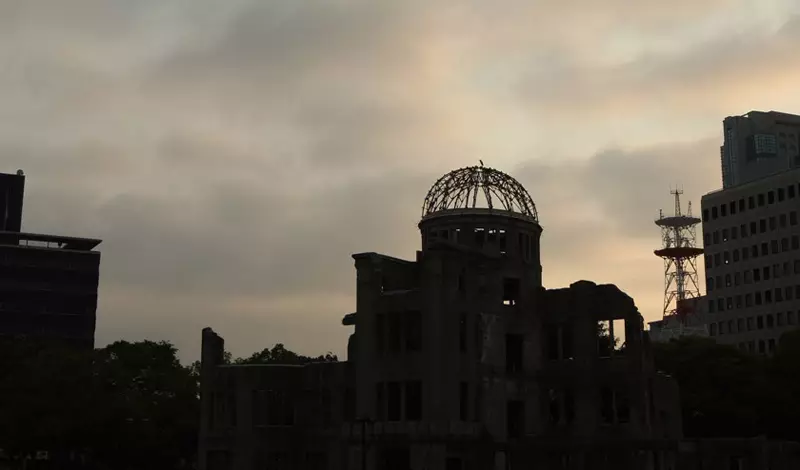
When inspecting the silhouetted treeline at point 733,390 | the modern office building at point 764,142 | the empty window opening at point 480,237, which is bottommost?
the silhouetted treeline at point 733,390

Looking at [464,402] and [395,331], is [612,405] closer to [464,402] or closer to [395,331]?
[464,402]

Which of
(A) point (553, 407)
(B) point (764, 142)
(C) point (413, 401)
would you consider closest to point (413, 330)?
(C) point (413, 401)

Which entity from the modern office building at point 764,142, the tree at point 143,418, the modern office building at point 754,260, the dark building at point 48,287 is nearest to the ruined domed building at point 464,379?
the tree at point 143,418

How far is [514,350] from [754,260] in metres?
83.9

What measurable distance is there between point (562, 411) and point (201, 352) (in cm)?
2486

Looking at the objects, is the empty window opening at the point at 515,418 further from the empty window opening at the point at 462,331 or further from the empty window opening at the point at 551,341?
the empty window opening at the point at 462,331

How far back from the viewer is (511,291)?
2680 inches

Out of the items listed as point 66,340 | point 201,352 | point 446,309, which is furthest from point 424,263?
point 66,340

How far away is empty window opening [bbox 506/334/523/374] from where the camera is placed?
220 ft

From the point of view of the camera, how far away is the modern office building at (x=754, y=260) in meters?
135

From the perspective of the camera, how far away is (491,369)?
64062mm

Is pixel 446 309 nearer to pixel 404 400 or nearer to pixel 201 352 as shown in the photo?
pixel 404 400

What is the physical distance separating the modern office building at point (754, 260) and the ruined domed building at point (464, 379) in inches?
2924

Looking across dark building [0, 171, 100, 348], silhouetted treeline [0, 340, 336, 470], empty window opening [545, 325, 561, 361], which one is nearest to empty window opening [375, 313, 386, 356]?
empty window opening [545, 325, 561, 361]
